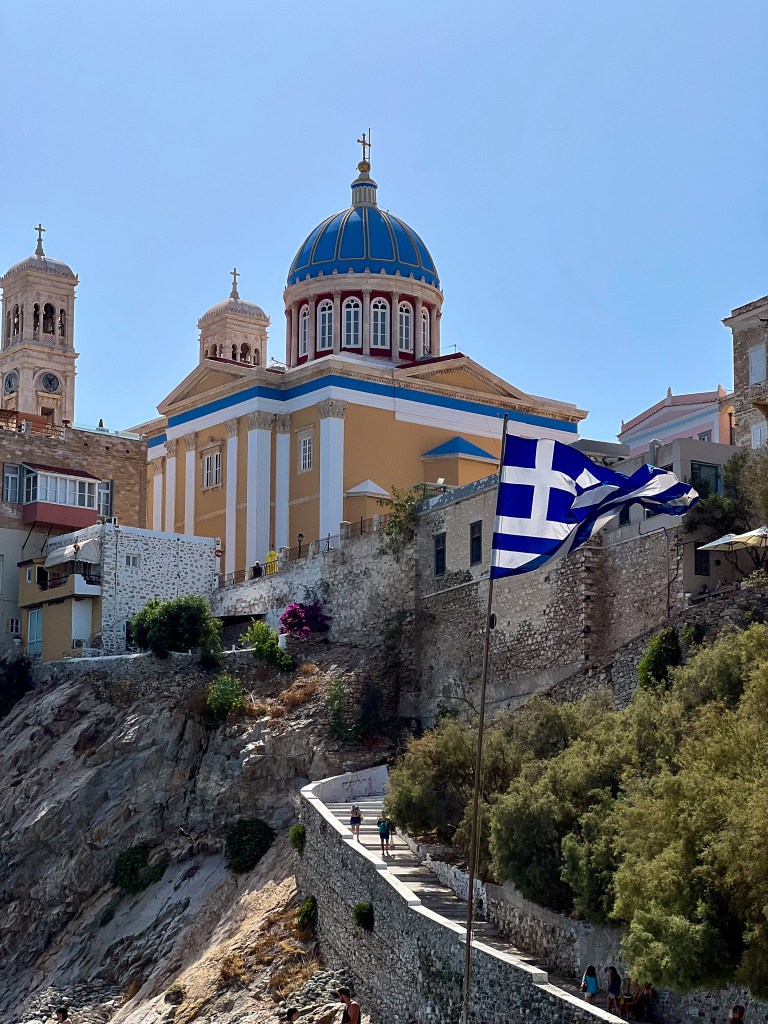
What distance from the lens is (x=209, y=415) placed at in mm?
61594

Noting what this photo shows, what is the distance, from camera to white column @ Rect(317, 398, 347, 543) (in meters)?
56.9

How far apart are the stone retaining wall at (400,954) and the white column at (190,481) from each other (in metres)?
24.1

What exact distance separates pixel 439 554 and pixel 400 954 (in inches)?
647

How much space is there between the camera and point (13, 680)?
52.9 m

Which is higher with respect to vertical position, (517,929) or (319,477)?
(319,477)

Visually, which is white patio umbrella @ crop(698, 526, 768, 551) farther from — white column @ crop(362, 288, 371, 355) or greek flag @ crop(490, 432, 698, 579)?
white column @ crop(362, 288, 371, 355)

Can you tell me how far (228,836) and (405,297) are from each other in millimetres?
26273

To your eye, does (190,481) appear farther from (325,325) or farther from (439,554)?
(439,554)

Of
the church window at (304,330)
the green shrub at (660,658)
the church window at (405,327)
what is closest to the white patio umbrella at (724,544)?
the green shrub at (660,658)

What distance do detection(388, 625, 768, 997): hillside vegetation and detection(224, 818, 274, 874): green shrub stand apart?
5.65 meters

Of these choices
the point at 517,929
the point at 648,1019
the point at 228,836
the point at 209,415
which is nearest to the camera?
the point at 648,1019

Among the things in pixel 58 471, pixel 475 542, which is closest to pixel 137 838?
pixel 475 542

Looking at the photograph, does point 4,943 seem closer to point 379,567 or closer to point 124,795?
point 124,795

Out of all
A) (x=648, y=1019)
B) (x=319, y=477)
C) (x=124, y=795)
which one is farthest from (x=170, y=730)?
(x=648, y=1019)
